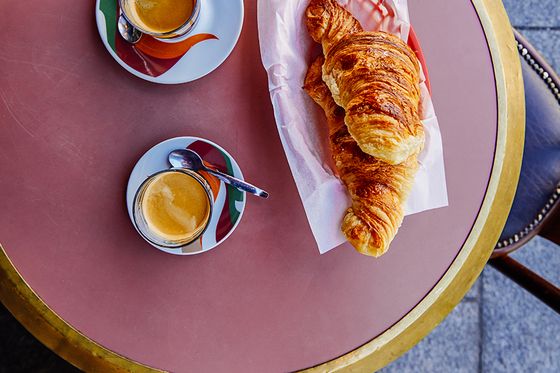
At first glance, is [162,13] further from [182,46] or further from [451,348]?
[451,348]

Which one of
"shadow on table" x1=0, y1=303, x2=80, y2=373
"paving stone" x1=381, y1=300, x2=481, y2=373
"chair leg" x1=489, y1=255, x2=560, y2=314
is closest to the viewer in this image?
"chair leg" x1=489, y1=255, x2=560, y2=314

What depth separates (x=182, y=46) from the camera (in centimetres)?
107

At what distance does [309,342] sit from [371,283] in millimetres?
160

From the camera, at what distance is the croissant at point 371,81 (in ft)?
3.17

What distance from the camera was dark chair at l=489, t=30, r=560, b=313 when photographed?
1394 millimetres

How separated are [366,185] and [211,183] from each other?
27 cm

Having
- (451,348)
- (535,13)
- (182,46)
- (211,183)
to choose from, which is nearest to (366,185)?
(211,183)

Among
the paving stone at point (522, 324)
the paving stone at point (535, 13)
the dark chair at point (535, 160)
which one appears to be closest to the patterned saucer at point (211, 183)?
the dark chair at point (535, 160)

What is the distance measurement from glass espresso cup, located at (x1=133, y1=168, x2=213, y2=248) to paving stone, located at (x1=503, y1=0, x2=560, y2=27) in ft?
4.20

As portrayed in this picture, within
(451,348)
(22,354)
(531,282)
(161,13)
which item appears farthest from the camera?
(451,348)

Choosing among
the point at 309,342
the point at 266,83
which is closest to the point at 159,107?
the point at 266,83

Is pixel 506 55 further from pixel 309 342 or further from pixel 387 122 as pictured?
pixel 309 342

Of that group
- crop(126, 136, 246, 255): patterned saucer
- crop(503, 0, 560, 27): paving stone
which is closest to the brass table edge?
crop(126, 136, 246, 255): patterned saucer

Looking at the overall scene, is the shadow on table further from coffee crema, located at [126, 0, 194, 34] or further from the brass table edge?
coffee crema, located at [126, 0, 194, 34]
